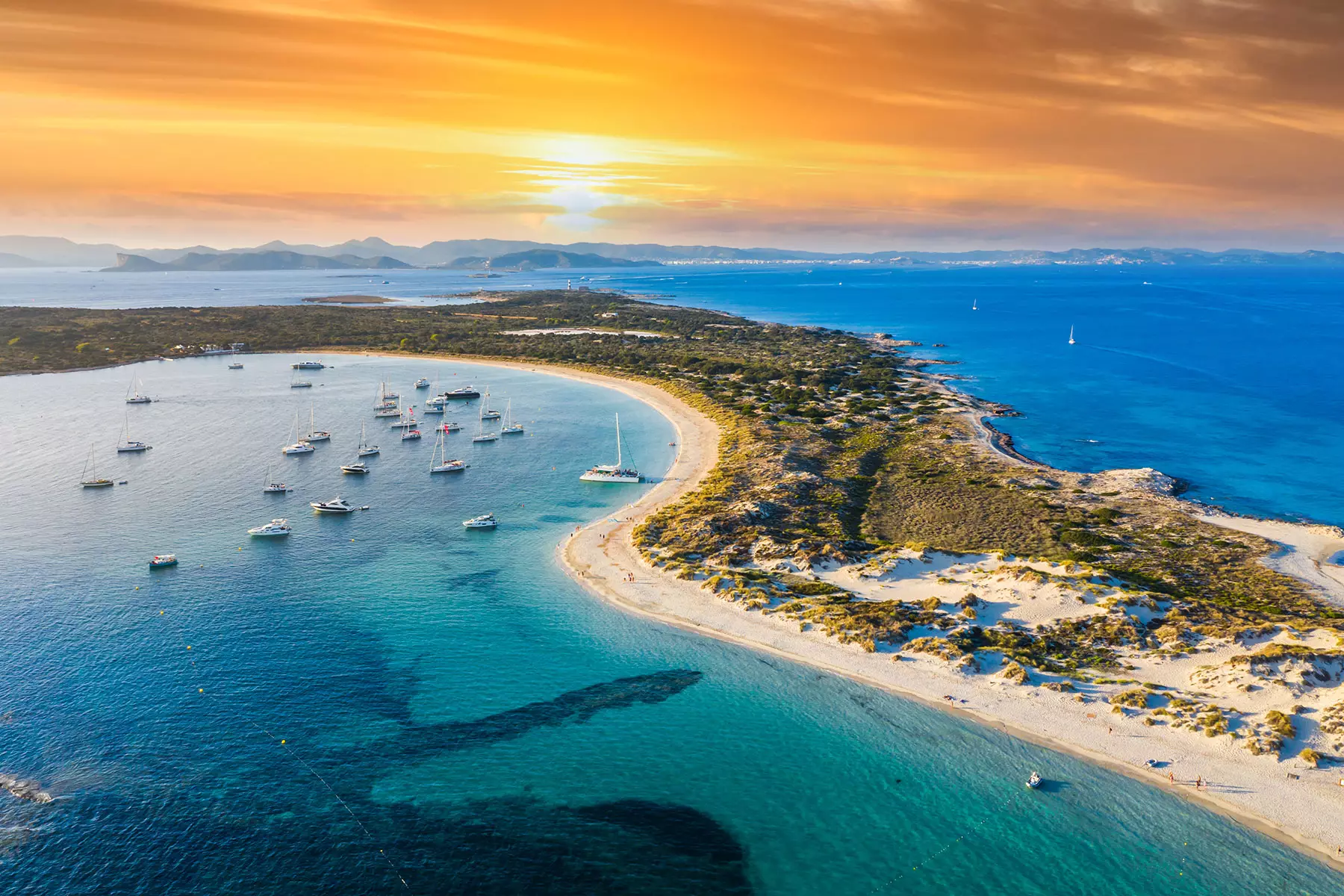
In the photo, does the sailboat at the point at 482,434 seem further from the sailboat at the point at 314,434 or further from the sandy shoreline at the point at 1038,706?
the sandy shoreline at the point at 1038,706

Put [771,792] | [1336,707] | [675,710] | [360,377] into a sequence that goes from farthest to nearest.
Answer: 1. [360,377]
2. [675,710]
3. [1336,707]
4. [771,792]

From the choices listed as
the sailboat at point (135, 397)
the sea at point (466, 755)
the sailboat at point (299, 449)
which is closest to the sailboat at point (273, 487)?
the sailboat at point (299, 449)

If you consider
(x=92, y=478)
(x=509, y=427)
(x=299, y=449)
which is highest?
(x=509, y=427)

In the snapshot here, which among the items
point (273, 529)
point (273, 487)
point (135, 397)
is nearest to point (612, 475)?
point (273, 529)

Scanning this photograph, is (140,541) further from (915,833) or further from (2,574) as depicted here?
(915,833)

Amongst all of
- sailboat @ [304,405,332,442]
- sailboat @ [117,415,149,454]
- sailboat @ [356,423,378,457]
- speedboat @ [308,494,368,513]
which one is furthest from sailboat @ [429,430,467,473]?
sailboat @ [117,415,149,454]

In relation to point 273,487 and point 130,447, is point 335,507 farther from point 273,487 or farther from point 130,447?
point 130,447

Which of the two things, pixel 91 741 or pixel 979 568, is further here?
pixel 979 568

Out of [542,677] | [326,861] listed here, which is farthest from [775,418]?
[326,861]
